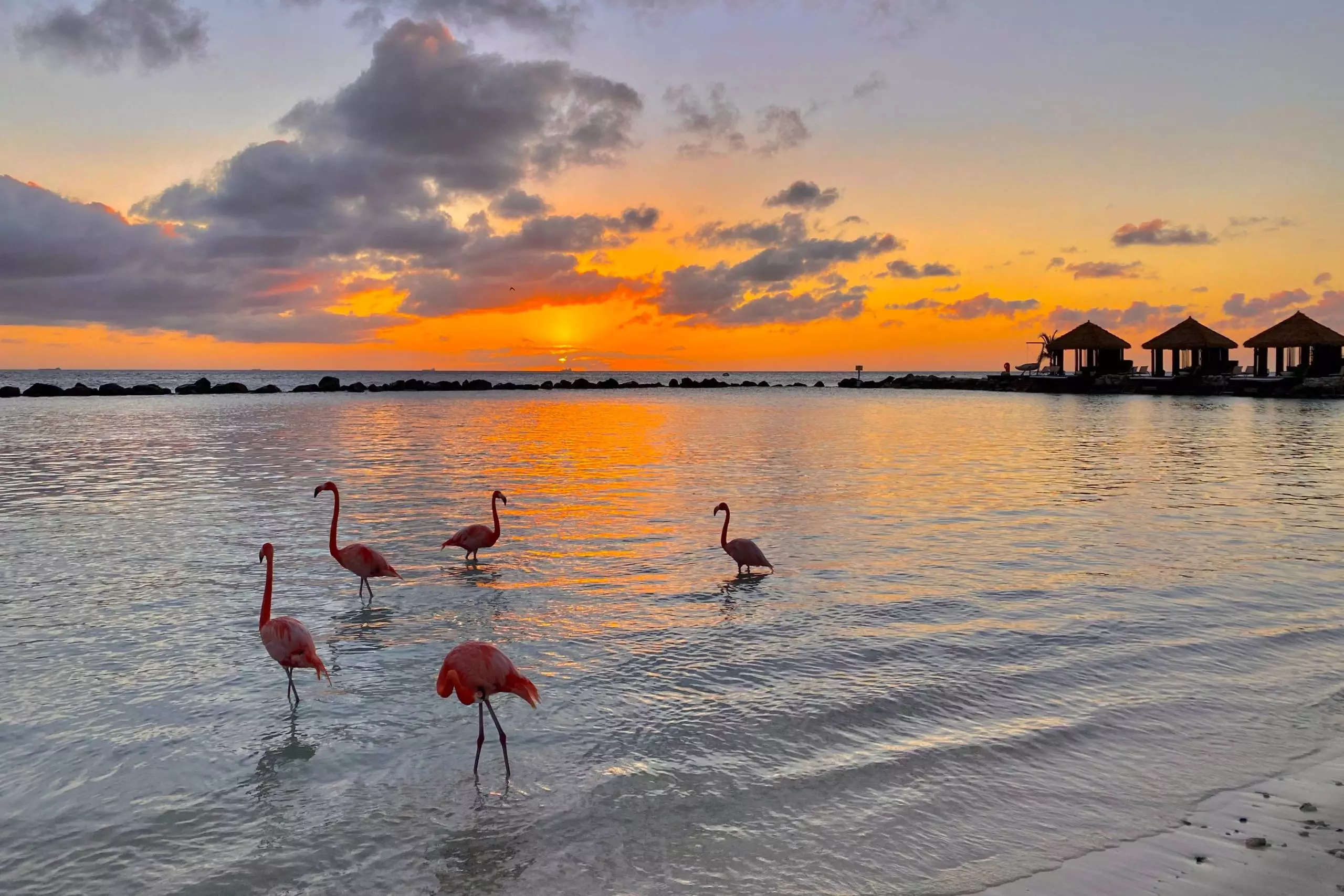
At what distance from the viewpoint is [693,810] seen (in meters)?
5.55

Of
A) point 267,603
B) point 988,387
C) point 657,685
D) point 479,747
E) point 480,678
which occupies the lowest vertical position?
point 657,685

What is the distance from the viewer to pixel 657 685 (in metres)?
7.76

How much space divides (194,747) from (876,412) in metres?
51.8

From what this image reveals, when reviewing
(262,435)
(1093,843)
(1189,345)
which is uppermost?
(1189,345)

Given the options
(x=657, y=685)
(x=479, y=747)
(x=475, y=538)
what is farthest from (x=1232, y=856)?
(x=475, y=538)

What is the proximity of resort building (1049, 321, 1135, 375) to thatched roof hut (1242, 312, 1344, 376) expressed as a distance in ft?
34.1

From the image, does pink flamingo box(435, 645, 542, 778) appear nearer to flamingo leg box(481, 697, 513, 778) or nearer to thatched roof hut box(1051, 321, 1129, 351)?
flamingo leg box(481, 697, 513, 778)

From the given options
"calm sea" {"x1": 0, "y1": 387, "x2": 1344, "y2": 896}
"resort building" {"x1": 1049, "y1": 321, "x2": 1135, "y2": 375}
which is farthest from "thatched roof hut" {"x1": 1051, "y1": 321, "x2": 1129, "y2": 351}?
"calm sea" {"x1": 0, "y1": 387, "x2": 1344, "y2": 896}

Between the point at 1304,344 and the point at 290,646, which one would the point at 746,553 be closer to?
the point at 290,646

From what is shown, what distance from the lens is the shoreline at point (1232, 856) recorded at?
4.59m

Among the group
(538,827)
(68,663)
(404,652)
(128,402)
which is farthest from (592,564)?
(128,402)

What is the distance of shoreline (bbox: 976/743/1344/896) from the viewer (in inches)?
181

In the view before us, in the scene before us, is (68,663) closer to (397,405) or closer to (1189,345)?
(397,405)

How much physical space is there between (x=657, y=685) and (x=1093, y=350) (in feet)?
257
